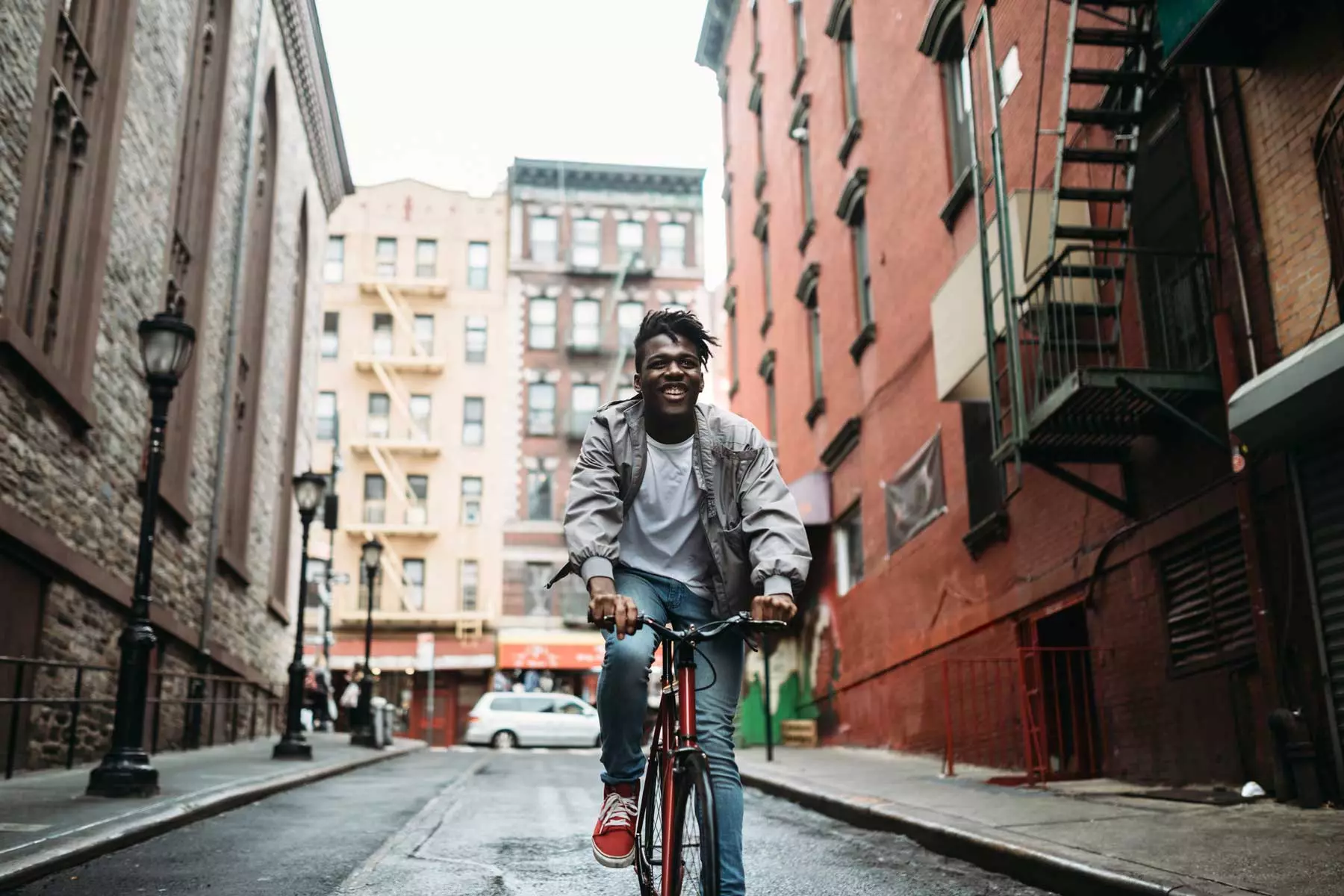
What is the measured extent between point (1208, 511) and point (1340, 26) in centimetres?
322

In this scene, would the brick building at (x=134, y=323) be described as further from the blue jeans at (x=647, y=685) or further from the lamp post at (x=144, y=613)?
the blue jeans at (x=647, y=685)

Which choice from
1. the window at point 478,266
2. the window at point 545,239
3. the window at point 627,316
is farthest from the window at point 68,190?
the window at point 545,239

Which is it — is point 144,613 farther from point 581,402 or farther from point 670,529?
point 581,402

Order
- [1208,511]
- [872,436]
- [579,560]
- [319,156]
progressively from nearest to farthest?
1. [579,560]
2. [1208,511]
3. [872,436]
4. [319,156]

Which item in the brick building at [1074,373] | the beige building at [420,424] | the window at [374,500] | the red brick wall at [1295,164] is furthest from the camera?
the window at [374,500]

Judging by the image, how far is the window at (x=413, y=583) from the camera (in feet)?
142

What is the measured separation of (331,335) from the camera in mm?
46344

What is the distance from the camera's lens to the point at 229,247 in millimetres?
20109

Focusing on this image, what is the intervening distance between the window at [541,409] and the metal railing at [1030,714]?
33.0m

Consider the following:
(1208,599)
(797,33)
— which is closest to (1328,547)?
(1208,599)

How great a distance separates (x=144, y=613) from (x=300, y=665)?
26.1 feet

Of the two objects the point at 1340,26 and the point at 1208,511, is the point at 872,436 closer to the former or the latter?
the point at 1208,511

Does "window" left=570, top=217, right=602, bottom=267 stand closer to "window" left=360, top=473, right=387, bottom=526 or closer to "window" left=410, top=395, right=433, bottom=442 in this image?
"window" left=410, top=395, right=433, bottom=442

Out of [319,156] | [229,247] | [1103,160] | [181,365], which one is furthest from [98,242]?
[319,156]
